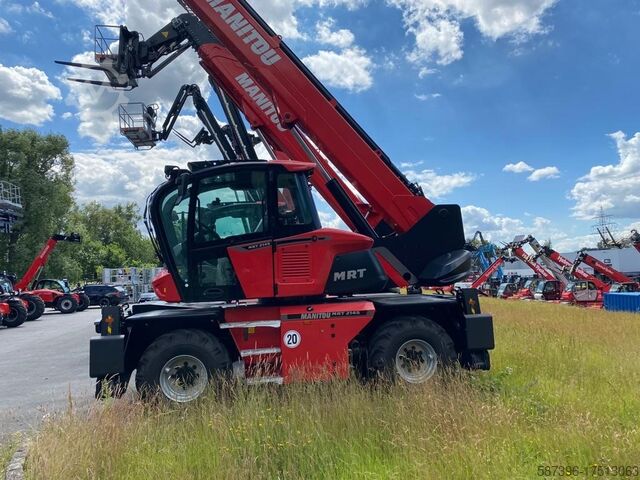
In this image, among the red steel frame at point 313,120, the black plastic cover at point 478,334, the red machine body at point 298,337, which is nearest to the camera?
the red machine body at point 298,337

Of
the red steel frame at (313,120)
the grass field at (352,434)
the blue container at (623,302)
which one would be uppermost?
the red steel frame at (313,120)

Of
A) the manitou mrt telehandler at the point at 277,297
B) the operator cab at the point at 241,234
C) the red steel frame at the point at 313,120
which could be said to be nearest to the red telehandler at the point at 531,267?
the red steel frame at the point at 313,120

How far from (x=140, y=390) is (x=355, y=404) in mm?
2666

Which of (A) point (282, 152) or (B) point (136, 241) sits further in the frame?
(B) point (136, 241)

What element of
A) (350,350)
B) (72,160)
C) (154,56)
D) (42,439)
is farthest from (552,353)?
(72,160)

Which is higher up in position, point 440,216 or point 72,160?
point 72,160

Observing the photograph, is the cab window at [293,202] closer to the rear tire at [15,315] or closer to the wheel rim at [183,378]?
the wheel rim at [183,378]

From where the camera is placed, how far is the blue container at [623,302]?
2000 centimetres

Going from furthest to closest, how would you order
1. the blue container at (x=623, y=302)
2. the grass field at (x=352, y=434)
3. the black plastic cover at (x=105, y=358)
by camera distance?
the blue container at (x=623, y=302) → the black plastic cover at (x=105, y=358) → the grass field at (x=352, y=434)

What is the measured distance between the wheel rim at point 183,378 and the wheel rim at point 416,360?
2515mm

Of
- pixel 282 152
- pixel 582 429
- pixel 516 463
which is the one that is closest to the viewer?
pixel 516 463

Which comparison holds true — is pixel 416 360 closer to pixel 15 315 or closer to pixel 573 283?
pixel 15 315

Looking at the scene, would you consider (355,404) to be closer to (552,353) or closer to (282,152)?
(552,353)

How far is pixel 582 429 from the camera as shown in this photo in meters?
4.35
